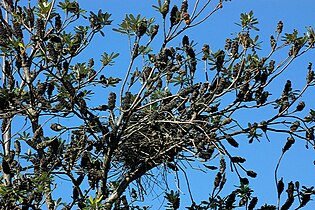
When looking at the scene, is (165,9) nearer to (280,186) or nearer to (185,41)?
(185,41)

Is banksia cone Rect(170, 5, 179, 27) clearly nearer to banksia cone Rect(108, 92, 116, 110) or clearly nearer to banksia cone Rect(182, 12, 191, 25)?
banksia cone Rect(182, 12, 191, 25)

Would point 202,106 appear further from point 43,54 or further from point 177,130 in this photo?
point 43,54

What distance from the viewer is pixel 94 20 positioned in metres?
4.82

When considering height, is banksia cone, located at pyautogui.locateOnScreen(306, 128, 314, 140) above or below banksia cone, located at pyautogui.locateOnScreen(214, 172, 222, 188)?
above

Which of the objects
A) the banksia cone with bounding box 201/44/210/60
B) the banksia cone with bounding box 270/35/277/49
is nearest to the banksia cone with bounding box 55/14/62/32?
the banksia cone with bounding box 201/44/210/60

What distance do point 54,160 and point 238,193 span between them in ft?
3.86

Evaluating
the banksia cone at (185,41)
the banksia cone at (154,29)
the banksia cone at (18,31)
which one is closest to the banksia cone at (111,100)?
the banksia cone at (154,29)

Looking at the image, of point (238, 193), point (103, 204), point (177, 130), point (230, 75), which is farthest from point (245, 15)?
point (103, 204)

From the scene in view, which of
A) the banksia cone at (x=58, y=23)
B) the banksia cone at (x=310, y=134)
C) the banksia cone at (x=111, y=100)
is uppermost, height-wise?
the banksia cone at (x=58, y=23)

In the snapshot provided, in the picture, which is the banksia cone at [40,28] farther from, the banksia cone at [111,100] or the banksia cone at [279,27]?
the banksia cone at [279,27]

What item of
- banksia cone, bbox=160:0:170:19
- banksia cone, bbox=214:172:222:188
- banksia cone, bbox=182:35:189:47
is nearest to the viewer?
banksia cone, bbox=214:172:222:188

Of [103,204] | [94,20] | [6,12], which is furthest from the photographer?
[6,12]

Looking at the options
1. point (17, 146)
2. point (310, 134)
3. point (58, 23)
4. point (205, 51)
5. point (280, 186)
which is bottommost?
point (280, 186)

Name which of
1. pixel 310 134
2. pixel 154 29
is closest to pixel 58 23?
pixel 154 29
